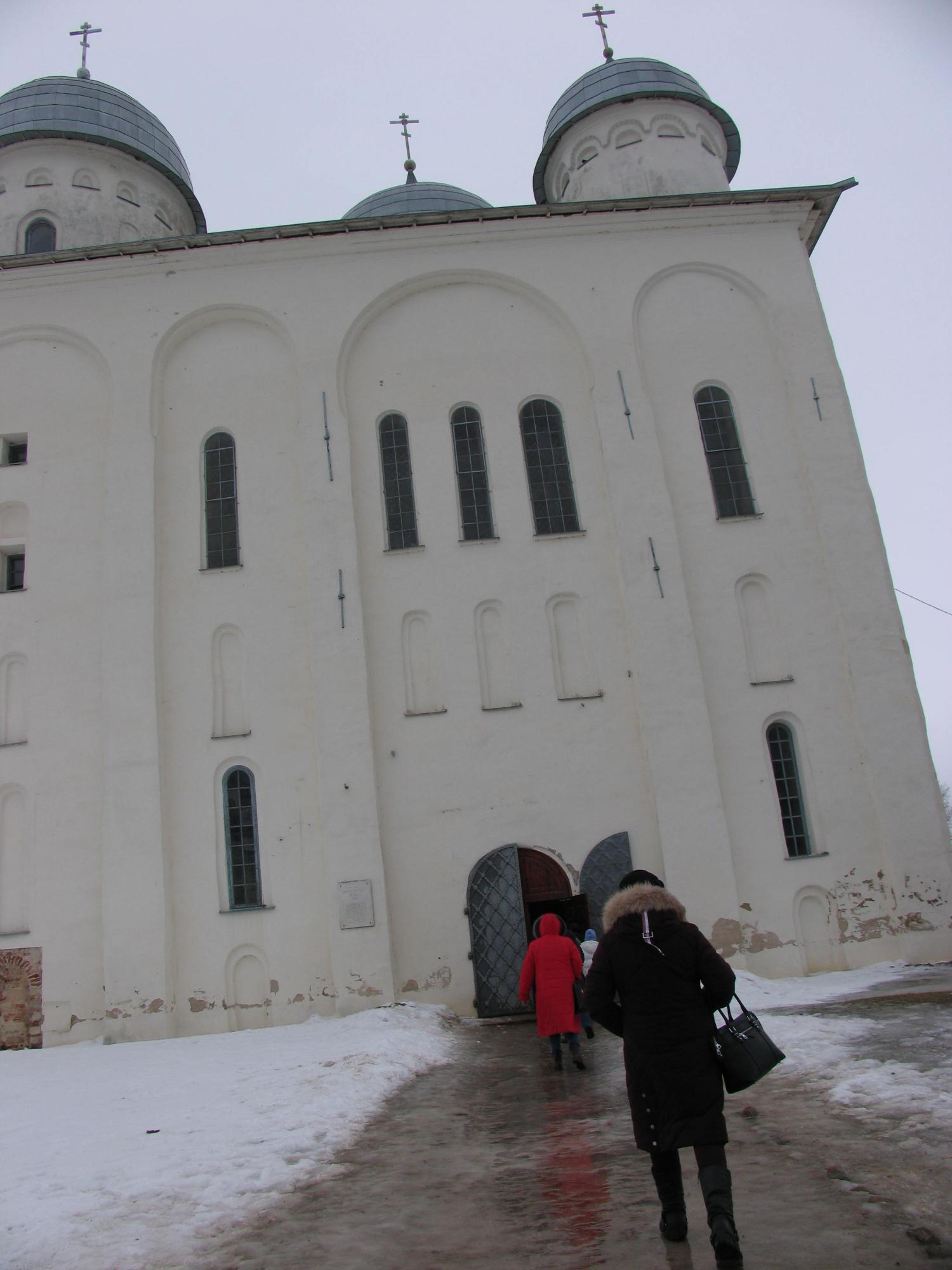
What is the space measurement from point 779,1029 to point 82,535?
11609mm

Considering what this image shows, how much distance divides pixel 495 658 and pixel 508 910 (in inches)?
137

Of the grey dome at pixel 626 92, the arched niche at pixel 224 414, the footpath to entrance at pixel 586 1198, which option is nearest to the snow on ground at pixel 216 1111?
the footpath to entrance at pixel 586 1198

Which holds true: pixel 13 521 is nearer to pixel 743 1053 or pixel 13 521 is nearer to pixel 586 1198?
pixel 586 1198

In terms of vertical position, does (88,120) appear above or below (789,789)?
above

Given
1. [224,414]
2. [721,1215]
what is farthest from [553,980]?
[224,414]

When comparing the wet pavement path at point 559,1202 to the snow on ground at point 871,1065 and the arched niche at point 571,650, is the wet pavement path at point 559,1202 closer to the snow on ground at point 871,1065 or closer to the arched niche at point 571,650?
the snow on ground at point 871,1065

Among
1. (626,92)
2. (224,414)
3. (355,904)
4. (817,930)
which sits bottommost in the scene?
(817,930)

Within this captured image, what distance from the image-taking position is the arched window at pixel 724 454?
14695 mm

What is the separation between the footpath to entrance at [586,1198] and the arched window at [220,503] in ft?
31.3

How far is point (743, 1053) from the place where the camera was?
12.3 feet

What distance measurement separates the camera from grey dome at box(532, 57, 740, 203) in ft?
62.3

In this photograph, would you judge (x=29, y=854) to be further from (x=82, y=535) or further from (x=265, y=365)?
(x=265, y=365)

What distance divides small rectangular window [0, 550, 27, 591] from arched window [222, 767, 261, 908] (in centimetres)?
464

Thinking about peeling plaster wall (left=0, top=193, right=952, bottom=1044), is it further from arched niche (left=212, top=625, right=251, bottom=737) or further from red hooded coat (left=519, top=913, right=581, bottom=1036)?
red hooded coat (left=519, top=913, right=581, bottom=1036)
